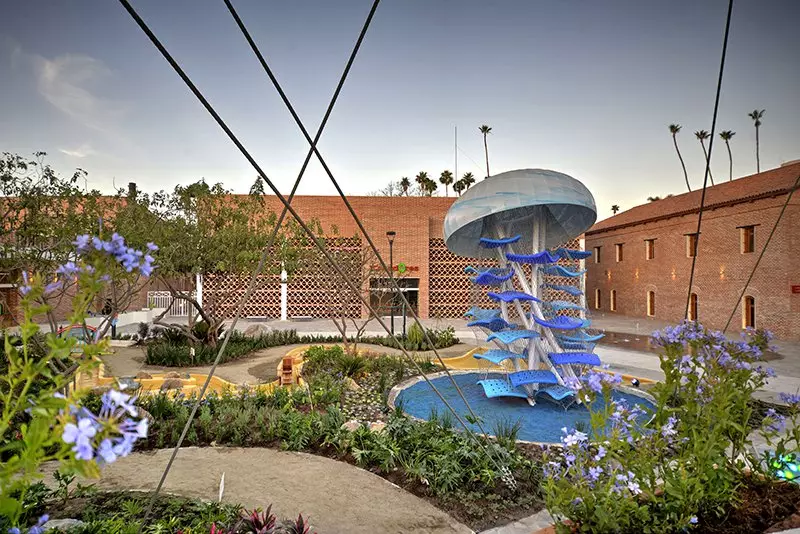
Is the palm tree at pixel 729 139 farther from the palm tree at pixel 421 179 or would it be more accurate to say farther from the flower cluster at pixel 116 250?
the flower cluster at pixel 116 250

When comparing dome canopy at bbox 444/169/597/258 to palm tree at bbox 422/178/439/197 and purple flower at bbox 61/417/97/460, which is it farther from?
palm tree at bbox 422/178/439/197

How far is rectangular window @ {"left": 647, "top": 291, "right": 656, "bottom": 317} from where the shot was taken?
2264 cm

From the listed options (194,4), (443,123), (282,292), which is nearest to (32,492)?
(194,4)

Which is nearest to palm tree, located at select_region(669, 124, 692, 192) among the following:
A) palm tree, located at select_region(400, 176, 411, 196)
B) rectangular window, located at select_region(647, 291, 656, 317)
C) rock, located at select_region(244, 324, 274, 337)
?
rectangular window, located at select_region(647, 291, 656, 317)

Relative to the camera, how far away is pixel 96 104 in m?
7.82

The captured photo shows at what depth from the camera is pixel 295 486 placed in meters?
4.03

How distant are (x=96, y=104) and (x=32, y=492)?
7101 millimetres

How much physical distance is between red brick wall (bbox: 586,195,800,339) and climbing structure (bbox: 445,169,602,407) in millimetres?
13294

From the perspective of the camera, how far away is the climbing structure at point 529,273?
251 inches

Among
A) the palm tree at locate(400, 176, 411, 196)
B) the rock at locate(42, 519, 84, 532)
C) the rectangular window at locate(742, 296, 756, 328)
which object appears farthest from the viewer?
the palm tree at locate(400, 176, 411, 196)

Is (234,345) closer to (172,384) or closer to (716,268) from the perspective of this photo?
(172,384)

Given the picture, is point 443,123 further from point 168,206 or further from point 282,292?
point 282,292

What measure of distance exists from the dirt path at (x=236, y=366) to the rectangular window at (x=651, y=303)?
15081 millimetres

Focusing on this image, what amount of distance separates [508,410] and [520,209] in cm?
324
